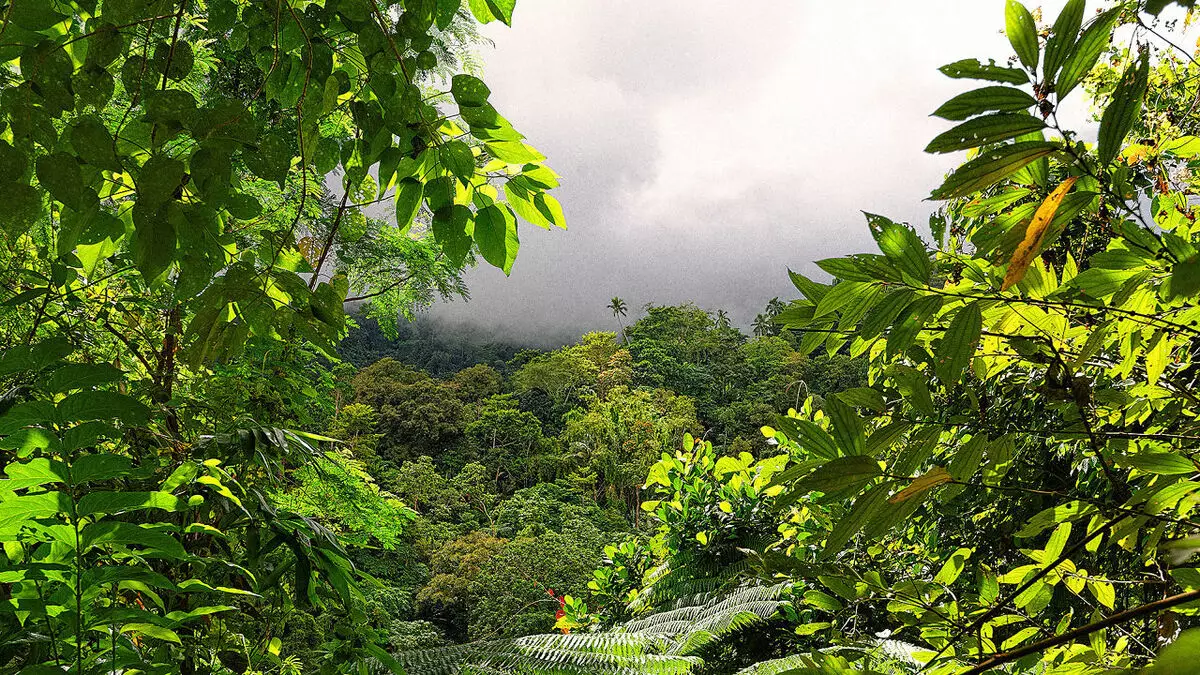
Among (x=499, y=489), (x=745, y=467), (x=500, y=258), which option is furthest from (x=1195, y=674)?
(x=499, y=489)

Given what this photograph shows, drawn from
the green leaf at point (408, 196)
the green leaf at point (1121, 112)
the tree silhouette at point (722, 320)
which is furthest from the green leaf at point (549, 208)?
the tree silhouette at point (722, 320)

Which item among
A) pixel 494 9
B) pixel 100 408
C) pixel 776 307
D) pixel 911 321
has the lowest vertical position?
pixel 911 321

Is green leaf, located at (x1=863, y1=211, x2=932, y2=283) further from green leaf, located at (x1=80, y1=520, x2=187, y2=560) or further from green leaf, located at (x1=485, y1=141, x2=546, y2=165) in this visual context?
green leaf, located at (x1=80, y1=520, x2=187, y2=560)

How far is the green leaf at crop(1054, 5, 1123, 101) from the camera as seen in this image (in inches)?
9.2

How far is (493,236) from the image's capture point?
1.76 ft

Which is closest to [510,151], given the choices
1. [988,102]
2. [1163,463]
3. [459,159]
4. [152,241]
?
[459,159]

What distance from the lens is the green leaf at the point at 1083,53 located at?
0.77 ft

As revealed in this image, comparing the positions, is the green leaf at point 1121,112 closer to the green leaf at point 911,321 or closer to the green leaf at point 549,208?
the green leaf at point 911,321

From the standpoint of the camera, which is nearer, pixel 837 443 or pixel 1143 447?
pixel 837 443

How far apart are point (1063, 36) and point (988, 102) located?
1.3 inches

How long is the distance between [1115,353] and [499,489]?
14.9 m

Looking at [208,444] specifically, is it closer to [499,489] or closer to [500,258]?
[500,258]

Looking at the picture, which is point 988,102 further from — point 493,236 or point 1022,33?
point 493,236

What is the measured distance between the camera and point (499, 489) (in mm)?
14836
